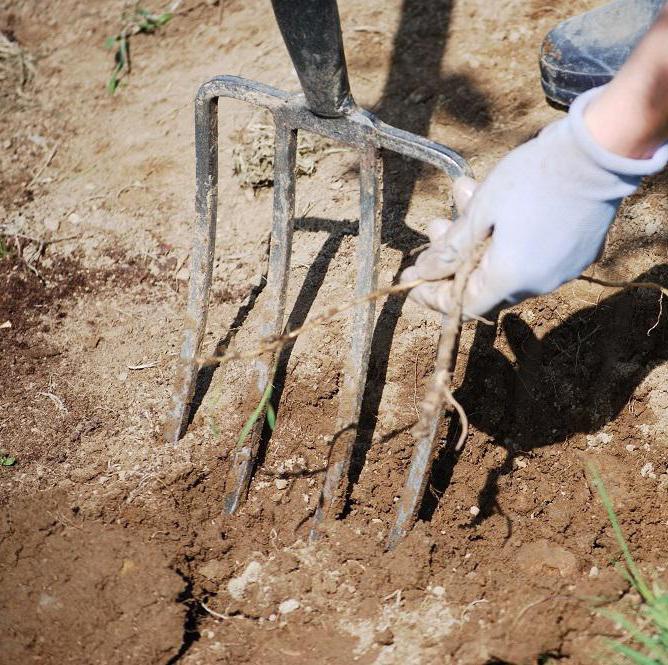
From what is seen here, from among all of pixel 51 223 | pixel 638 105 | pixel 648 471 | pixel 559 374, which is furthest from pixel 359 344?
pixel 51 223

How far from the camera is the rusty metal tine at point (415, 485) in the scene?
2.13m

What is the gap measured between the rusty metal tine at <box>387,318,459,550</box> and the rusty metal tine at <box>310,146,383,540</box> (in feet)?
0.63

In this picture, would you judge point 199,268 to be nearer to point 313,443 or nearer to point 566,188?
point 313,443

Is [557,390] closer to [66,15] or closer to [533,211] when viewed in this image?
[533,211]

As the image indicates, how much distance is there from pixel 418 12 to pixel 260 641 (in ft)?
9.14

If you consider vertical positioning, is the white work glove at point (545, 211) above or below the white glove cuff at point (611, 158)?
below

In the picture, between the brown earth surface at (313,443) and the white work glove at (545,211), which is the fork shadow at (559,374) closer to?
the brown earth surface at (313,443)


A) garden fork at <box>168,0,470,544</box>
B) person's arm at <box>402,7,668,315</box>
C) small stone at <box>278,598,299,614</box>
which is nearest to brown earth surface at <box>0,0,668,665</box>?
small stone at <box>278,598,299,614</box>

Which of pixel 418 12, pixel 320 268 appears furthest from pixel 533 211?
pixel 418 12

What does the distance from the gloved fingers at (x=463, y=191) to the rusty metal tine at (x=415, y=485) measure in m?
0.41

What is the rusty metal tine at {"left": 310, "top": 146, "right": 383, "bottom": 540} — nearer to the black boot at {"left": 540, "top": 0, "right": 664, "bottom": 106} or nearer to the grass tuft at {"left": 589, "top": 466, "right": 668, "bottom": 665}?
the grass tuft at {"left": 589, "top": 466, "right": 668, "bottom": 665}

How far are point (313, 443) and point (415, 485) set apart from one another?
425 millimetres

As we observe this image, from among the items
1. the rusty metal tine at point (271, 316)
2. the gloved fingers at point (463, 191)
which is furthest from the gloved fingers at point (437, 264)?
the rusty metal tine at point (271, 316)

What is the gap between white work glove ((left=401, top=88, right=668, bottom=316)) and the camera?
152 cm
